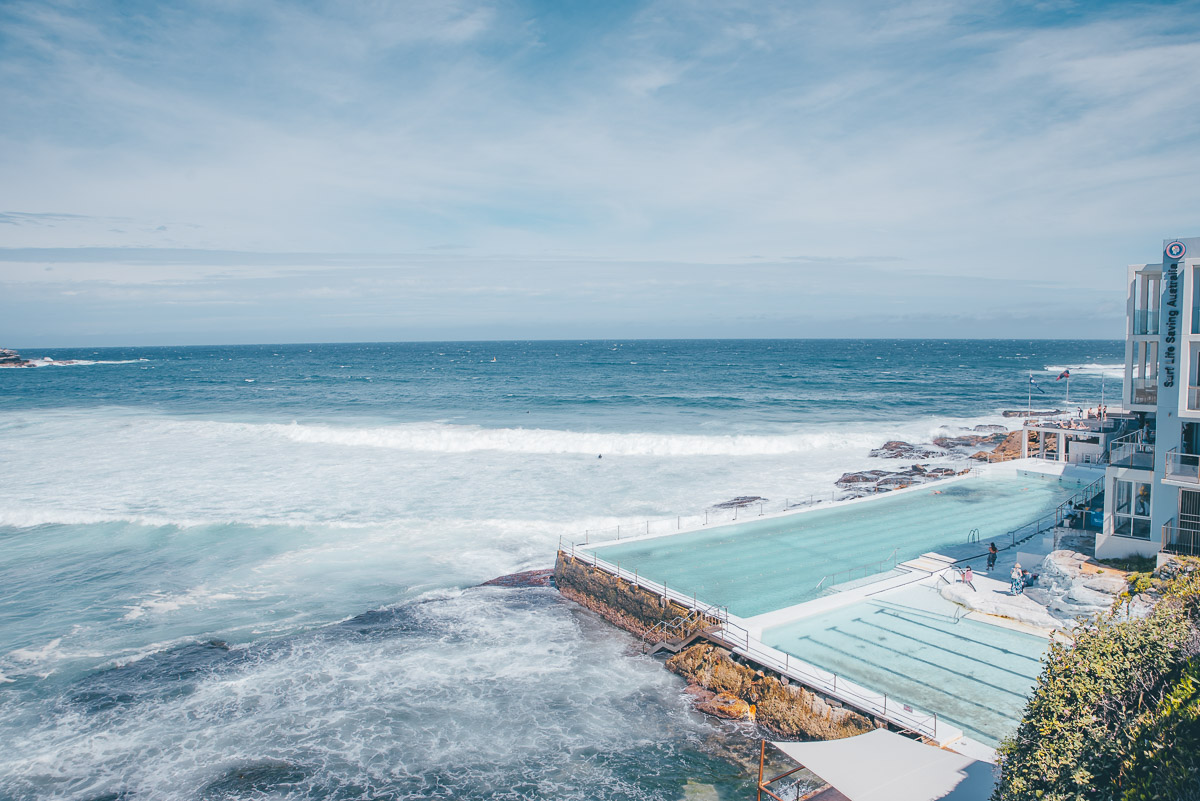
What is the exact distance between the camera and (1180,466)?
15414 mm

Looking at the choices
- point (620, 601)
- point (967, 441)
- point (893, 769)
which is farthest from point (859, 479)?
point (893, 769)

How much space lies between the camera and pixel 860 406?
215 feet

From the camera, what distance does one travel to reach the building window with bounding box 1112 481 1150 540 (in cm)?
1648

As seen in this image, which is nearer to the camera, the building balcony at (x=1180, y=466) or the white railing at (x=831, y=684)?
the white railing at (x=831, y=684)

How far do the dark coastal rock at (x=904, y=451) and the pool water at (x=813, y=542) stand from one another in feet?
45.0

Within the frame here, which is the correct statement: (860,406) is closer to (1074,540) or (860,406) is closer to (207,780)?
(1074,540)

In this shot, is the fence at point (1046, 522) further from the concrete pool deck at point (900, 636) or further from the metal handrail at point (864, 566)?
the metal handrail at point (864, 566)

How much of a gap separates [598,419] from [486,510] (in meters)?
26.6

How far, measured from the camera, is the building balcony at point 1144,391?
17.6 metres

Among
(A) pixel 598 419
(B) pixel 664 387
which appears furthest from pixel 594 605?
(B) pixel 664 387

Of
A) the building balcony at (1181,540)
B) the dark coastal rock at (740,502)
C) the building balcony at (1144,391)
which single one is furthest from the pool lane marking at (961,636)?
the dark coastal rock at (740,502)

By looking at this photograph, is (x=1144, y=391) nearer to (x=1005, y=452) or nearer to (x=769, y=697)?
(x=769, y=697)

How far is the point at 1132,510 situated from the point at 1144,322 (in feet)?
15.4

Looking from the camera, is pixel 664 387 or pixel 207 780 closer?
pixel 207 780
